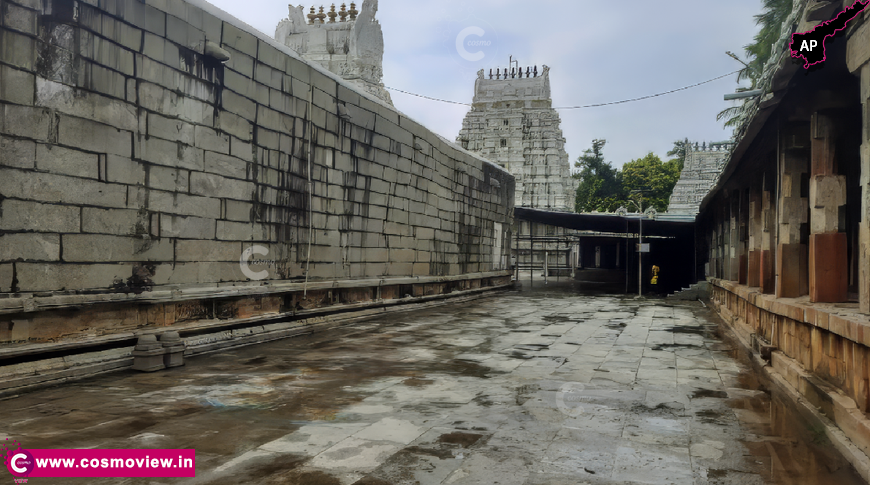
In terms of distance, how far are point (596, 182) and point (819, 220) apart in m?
60.0

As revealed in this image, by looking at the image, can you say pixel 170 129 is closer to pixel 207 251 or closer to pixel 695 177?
pixel 207 251

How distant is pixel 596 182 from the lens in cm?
6312

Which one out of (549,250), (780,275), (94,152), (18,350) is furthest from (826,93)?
(549,250)

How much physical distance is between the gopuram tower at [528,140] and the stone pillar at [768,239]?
3652 cm

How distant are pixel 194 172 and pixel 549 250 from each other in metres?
35.9

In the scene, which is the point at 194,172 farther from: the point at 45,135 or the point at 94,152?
the point at 45,135

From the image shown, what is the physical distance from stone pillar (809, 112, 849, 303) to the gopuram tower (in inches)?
1561

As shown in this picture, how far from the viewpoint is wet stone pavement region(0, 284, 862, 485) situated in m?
3.52

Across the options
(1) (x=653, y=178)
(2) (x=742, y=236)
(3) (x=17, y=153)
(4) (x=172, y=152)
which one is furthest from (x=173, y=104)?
(1) (x=653, y=178)

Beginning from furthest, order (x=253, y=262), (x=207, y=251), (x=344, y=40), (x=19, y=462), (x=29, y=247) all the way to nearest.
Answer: (x=344, y=40)
(x=253, y=262)
(x=207, y=251)
(x=29, y=247)
(x=19, y=462)

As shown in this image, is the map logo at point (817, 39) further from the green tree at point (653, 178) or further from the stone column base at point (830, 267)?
the green tree at point (653, 178)

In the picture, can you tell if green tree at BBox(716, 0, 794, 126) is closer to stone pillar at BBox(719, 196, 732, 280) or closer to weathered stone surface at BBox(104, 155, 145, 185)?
stone pillar at BBox(719, 196, 732, 280)

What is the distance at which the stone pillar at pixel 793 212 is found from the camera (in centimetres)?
663

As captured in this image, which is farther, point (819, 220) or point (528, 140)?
point (528, 140)
